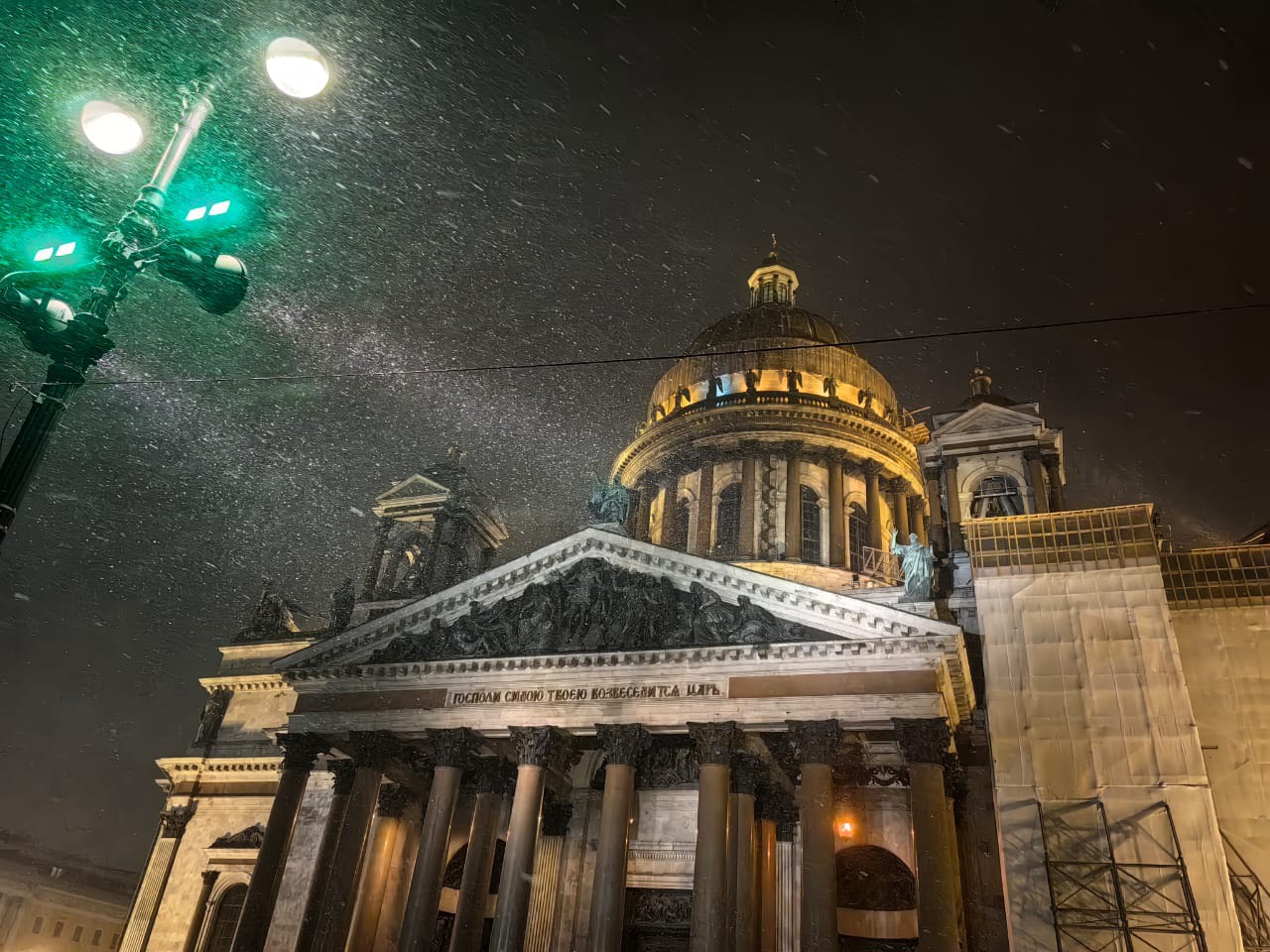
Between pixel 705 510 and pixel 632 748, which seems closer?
pixel 632 748

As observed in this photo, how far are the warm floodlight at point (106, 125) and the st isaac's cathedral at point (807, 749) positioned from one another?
1108 cm

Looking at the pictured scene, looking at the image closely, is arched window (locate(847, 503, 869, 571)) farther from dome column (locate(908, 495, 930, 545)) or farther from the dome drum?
dome column (locate(908, 495, 930, 545))

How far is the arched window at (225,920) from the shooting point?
26984 mm

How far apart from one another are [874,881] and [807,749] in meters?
5.52

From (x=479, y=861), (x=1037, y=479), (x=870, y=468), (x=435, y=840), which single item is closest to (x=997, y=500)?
Result: (x=1037, y=479)

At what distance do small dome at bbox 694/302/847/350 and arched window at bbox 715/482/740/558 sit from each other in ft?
23.0

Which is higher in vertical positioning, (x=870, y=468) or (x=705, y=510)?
(x=870, y=468)

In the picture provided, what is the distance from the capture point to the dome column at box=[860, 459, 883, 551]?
33.5m

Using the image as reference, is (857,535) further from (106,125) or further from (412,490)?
(106,125)

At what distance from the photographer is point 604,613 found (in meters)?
21.0

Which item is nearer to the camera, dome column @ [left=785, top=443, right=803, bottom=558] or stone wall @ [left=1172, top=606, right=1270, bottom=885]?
stone wall @ [left=1172, top=606, right=1270, bottom=885]

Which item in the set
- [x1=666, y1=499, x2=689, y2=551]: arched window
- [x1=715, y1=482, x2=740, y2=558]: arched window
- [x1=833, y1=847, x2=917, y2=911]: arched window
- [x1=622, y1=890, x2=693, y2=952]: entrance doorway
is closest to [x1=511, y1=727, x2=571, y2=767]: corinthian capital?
[x1=622, y1=890, x2=693, y2=952]: entrance doorway

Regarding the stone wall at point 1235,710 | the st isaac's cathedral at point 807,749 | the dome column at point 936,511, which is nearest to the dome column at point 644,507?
the dome column at point 936,511

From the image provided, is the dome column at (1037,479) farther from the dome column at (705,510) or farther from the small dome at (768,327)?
the small dome at (768,327)
